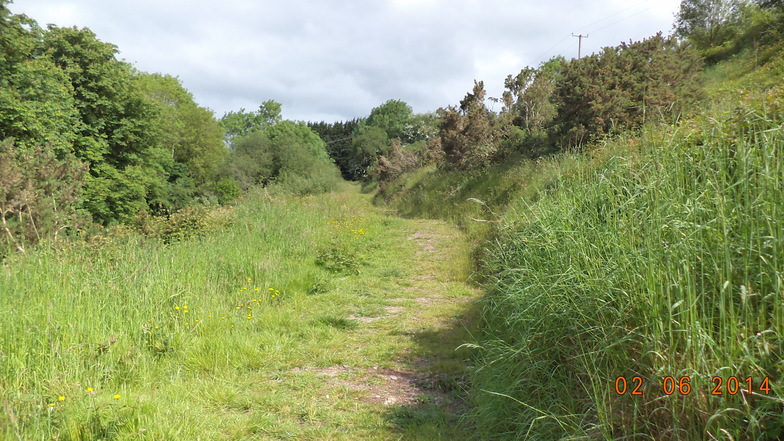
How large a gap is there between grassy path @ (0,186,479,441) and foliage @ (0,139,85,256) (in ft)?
4.59

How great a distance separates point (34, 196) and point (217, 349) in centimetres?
580

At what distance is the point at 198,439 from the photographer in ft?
7.81

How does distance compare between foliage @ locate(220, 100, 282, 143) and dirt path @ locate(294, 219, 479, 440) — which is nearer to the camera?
dirt path @ locate(294, 219, 479, 440)

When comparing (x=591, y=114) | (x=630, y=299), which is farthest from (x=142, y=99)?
(x=630, y=299)

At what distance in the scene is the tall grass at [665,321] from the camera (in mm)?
1587

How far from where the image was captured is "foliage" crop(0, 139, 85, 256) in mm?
5836

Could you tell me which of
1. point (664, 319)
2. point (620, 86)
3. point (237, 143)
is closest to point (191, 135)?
point (237, 143)

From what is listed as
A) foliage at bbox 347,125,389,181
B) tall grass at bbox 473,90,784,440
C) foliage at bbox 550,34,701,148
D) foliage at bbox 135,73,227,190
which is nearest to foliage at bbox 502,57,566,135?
foliage at bbox 550,34,701,148

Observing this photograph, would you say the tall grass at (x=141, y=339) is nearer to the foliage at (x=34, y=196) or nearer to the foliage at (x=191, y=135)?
the foliage at (x=34, y=196)

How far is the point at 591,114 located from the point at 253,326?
1011cm

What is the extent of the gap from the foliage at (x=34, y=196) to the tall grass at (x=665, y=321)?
220 inches

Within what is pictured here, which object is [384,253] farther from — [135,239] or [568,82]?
[568,82]

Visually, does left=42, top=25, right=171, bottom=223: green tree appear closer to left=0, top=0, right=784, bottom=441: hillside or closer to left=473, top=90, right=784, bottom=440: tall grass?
left=0, top=0, right=784, bottom=441: hillside

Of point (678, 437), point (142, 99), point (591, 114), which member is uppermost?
point (142, 99)
